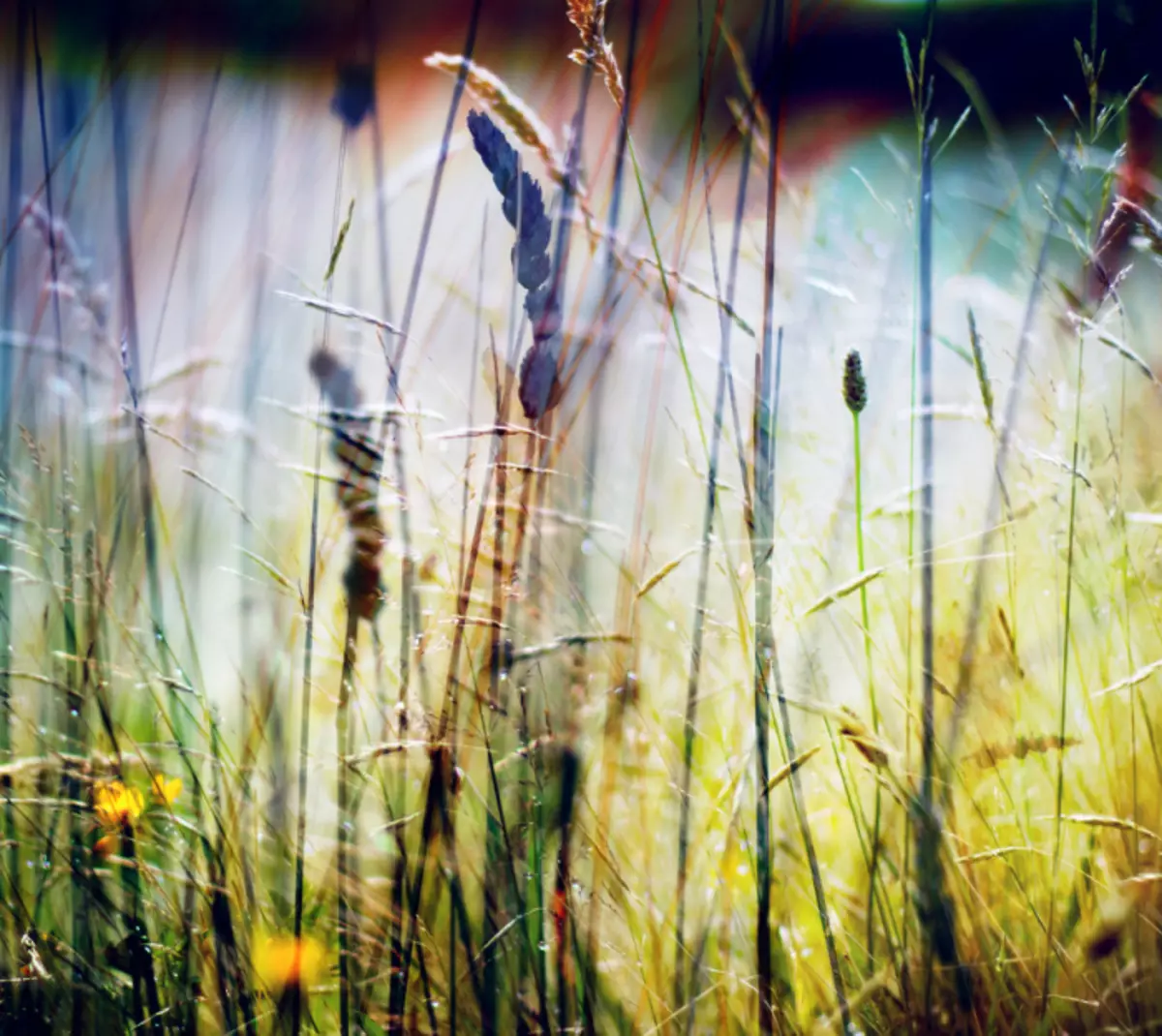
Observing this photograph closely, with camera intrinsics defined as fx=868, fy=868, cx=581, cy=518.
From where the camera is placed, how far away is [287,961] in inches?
27.1

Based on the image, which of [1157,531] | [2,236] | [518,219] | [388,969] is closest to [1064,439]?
[1157,531]

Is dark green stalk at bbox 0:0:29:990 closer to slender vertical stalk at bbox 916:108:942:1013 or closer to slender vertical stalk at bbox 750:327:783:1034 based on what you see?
slender vertical stalk at bbox 750:327:783:1034

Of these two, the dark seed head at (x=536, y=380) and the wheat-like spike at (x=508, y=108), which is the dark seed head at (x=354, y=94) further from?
the dark seed head at (x=536, y=380)

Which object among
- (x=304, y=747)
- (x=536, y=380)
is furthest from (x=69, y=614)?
(x=536, y=380)

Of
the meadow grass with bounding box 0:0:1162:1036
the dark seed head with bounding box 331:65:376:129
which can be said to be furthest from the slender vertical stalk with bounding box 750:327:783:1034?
the dark seed head with bounding box 331:65:376:129

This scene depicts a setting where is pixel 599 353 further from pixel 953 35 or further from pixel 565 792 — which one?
pixel 953 35

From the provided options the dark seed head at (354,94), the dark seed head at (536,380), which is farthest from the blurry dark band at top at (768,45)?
the dark seed head at (536,380)

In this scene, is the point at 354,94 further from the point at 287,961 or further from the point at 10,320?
the point at 287,961

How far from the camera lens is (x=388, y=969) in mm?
684

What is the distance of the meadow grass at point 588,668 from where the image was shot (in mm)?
660

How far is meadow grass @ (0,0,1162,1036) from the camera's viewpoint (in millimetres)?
660

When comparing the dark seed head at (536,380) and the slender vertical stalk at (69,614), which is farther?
the slender vertical stalk at (69,614)

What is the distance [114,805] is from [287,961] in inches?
8.2

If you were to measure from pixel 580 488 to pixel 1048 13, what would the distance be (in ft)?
10.6
